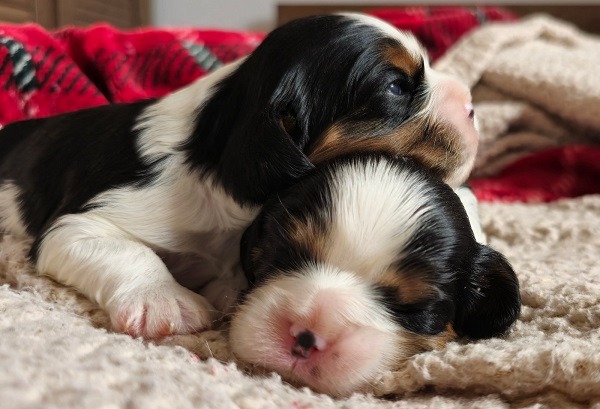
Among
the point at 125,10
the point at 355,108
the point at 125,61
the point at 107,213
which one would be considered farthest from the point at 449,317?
the point at 125,10

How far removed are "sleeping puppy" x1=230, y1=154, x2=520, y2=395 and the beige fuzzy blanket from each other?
0.18 ft

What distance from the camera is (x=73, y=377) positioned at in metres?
0.99

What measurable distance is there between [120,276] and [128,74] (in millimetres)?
1731

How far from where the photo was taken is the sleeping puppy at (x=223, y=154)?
61.3 inches

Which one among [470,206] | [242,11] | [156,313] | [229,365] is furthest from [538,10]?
[229,365]

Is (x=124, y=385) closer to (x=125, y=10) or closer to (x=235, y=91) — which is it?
(x=235, y=91)

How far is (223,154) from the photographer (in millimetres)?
1689

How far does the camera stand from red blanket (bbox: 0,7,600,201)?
2779 mm

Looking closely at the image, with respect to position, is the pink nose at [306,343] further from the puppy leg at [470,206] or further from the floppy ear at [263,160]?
the puppy leg at [470,206]

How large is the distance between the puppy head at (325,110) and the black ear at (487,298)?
10.9 inches

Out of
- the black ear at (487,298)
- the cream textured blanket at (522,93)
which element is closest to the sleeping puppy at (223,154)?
the black ear at (487,298)

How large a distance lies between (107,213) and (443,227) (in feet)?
2.77

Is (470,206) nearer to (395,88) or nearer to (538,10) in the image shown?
(395,88)

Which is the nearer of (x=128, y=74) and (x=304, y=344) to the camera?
(x=304, y=344)
